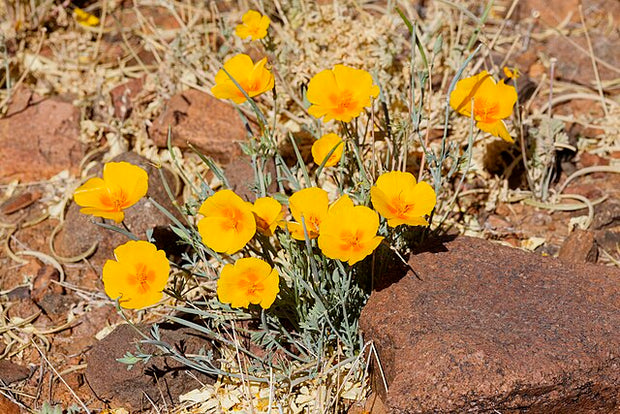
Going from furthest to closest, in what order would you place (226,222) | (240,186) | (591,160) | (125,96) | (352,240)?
(125,96), (591,160), (240,186), (226,222), (352,240)

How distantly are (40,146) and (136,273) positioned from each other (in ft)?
5.34

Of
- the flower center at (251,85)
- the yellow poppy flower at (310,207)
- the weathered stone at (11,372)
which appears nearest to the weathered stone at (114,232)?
the weathered stone at (11,372)

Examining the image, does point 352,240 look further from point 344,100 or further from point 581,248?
point 581,248

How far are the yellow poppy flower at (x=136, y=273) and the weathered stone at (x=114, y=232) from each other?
0.79 meters

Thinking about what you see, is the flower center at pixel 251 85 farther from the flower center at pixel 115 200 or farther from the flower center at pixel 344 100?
the flower center at pixel 115 200

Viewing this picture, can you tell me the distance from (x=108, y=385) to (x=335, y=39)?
5.82ft

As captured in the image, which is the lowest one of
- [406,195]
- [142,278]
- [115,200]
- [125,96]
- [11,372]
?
[11,372]

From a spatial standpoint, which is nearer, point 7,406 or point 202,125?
point 7,406

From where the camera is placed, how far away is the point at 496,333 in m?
1.92

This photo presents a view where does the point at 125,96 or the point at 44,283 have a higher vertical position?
the point at 125,96

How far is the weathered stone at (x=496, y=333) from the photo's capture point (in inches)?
71.9

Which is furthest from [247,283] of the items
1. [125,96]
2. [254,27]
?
[125,96]

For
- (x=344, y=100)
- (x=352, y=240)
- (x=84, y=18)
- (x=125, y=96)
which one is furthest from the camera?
(x=84, y=18)

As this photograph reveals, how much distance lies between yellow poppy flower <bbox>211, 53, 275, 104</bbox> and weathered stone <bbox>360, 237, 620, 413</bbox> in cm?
70
